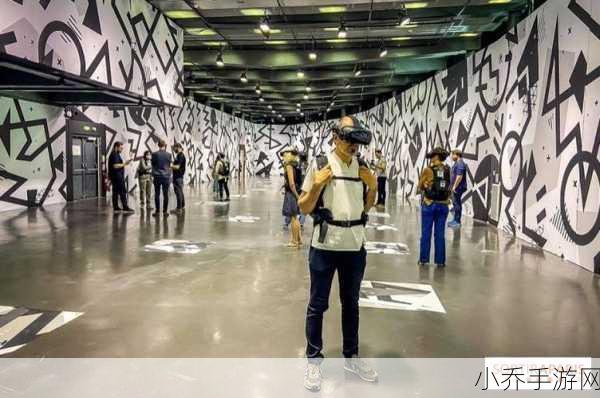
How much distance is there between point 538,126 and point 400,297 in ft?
15.9

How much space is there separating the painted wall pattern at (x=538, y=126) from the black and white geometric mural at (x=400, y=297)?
104 inches

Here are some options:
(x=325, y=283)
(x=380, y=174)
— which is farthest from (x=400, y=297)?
(x=380, y=174)

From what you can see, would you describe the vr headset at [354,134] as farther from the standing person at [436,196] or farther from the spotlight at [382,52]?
the spotlight at [382,52]

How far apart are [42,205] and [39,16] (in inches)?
241

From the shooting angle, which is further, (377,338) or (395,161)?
(395,161)

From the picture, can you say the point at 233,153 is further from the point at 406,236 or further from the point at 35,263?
the point at 35,263

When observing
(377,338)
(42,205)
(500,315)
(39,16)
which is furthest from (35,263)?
(42,205)

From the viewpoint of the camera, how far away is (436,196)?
18.3 ft

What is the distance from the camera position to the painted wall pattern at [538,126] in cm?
599

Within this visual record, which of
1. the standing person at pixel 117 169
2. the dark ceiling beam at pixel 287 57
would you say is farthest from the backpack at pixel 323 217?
the dark ceiling beam at pixel 287 57

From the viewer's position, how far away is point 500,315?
3945mm

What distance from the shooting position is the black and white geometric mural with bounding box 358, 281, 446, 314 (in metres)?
4.12

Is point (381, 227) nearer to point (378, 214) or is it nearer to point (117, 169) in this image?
point (378, 214)

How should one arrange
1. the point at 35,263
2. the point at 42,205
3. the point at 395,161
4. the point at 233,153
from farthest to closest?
the point at 233,153
the point at 395,161
the point at 42,205
the point at 35,263
